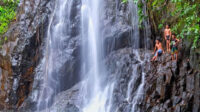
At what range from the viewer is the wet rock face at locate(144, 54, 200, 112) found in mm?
Result: 7300

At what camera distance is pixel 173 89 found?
7973mm

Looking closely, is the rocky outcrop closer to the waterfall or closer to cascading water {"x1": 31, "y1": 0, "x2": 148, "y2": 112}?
cascading water {"x1": 31, "y1": 0, "x2": 148, "y2": 112}

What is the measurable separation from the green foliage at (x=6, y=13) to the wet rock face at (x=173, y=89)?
8417 millimetres

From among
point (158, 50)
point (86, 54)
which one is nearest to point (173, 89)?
point (158, 50)

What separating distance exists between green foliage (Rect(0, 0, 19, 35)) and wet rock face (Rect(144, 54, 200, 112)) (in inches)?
331

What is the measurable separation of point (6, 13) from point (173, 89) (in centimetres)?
1014

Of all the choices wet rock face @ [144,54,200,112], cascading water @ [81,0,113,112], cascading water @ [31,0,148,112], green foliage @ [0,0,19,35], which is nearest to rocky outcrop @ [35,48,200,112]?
wet rock face @ [144,54,200,112]

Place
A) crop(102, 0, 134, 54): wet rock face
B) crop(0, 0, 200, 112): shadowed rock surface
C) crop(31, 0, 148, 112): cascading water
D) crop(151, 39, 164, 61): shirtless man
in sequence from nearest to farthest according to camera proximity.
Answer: crop(0, 0, 200, 112): shadowed rock surface < crop(151, 39, 164, 61): shirtless man < crop(31, 0, 148, 112): cascading water < crop(102, 0, 134, 54): wet rock face

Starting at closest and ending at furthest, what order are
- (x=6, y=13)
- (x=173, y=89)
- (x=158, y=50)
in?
(x=173, y=89), (x=158, y=50), (x=6, y=13)

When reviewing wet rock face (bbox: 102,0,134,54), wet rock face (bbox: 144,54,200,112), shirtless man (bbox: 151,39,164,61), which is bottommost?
wet rock face (bbox: 144,54,200,112)

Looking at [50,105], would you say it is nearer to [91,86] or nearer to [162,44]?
[91,86]

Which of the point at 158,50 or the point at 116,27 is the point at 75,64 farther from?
the point at 158,50

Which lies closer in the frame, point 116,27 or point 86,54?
point 116,27

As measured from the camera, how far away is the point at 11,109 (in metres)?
11.1
